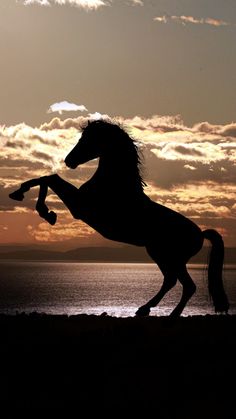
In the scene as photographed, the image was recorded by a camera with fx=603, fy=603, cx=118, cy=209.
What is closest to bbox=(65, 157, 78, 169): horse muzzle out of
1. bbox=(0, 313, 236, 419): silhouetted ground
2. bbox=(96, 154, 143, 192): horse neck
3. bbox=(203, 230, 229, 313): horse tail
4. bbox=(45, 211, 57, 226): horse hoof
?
bbox=(96, 154, 143, 192): horse neck

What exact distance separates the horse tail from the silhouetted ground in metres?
0.52

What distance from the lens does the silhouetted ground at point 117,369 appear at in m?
6.35

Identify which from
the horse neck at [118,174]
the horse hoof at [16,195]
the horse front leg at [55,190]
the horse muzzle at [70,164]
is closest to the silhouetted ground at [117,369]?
the horse front leg at [55,190]

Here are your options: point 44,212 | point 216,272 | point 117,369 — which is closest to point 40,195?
point 44,212

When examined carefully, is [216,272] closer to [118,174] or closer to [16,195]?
[118,174]

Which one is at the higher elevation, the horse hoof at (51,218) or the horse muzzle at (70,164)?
the horse muzzle at (70,164)

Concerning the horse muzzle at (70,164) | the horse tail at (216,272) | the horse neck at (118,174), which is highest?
the horse muzzle at (70,164)

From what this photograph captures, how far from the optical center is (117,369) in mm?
7672

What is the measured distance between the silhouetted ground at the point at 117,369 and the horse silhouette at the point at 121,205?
3.48ft

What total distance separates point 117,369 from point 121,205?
2587 mm

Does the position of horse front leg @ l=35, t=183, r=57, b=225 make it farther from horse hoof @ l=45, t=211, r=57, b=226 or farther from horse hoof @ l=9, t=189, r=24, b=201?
horse hoof @ l=9, t=189, r=24, b=201

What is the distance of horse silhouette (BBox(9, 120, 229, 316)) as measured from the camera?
9.08 metres

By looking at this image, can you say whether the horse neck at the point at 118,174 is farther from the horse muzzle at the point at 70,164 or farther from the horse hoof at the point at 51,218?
the horse hoof at the point at 51,218

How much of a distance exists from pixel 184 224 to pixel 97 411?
156 inches
